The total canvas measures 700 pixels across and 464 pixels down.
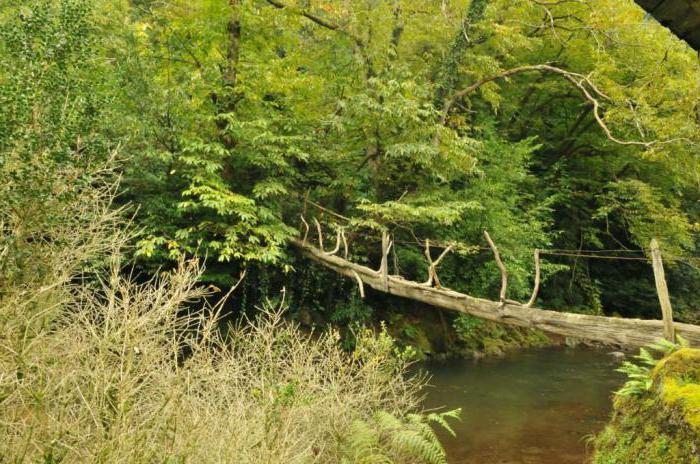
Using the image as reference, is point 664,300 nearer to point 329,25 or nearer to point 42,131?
point 42,131

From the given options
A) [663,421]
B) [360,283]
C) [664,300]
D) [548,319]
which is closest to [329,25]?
[360,283]

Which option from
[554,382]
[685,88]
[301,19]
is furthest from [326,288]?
[685,88]

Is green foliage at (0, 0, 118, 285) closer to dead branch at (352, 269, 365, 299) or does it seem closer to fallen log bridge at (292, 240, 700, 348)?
dead branch at (352, 269, 365, 299)

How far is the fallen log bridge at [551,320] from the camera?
17.3 ft

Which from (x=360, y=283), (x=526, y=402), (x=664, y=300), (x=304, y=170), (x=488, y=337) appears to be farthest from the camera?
(x=488, y=337)

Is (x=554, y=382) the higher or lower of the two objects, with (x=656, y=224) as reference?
lower

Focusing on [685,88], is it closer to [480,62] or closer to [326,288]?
[480,62]

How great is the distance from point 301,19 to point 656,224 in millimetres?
11612

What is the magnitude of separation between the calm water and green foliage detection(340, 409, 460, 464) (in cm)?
135

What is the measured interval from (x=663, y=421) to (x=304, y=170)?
9.42 metres

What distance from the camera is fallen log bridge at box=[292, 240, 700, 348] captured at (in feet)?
17.3

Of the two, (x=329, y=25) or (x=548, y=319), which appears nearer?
(x=548, y=319)

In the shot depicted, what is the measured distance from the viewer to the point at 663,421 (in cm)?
443

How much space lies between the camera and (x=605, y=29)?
12289mm
